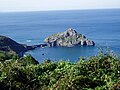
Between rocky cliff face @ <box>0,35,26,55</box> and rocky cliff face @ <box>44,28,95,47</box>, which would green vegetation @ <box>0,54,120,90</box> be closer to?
rocky cliff face @ <box>0,35,26,55</box>

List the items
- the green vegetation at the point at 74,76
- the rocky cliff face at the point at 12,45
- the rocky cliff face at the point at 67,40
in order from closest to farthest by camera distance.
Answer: the green vegetation at the point at 74,76 < the rocky cliff face at the point at 12,45 < the rocky cliff face at the point at 67,40

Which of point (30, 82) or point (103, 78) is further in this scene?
point (30, 82)

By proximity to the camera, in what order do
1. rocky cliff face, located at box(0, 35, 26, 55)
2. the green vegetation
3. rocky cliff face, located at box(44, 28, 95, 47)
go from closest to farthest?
the green vegetation, rocky cliff face, located at box(0, 35, 26, 55), rocky cliff face, located at box(44, 28, 95, 47)

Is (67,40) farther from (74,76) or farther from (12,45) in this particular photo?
(74,76)

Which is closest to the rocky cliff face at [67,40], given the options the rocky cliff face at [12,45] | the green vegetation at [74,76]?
the rocky cliff face at [12,45]

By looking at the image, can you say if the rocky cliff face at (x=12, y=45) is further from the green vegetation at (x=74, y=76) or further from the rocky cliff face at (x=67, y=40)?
the green vegetation at (x=74, y=76)

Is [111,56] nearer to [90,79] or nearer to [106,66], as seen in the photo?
[106,66]

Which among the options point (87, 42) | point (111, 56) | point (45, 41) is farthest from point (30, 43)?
point (111, 56)

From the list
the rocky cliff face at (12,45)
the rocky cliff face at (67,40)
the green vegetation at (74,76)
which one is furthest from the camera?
the rocky cliff face at (67,40)

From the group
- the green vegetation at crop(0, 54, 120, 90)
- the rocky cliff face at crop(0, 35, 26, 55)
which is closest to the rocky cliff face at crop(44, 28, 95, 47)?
the rocky cliff face at crop(0, 35, 26, 55)

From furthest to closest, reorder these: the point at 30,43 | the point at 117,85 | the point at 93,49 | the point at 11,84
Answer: the point at 30,43
the point at 93,49
the point at 11,84
the point at 117,85

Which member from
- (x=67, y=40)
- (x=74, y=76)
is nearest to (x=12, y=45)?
(x=67, y=40)

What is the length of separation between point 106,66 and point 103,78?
107 centimetres

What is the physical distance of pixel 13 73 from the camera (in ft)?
31.2
